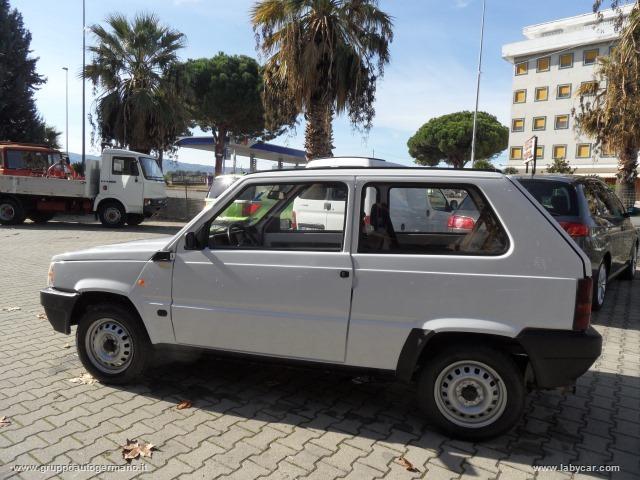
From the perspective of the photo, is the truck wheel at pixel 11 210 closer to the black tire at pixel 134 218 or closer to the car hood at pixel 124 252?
the black tire at pixel 134 218

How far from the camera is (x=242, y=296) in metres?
3.48

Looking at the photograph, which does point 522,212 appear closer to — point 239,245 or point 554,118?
point 239,245

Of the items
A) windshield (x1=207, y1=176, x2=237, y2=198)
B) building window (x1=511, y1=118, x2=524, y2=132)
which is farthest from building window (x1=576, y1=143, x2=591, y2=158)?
windshield (x1=207, y1=176, x2=237, y2=198)

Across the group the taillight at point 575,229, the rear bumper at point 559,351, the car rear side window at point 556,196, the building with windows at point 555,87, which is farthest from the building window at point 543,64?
the rear bumper at point 559,351

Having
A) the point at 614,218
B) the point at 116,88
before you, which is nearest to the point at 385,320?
the point at 614,218

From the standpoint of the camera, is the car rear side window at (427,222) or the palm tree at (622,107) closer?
the car rear side window at (427,222)

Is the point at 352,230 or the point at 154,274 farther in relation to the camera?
the point at 154,274

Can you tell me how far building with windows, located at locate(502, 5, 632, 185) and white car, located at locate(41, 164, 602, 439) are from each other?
53690mm

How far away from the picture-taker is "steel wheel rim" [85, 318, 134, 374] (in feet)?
12.9

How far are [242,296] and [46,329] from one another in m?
3.18

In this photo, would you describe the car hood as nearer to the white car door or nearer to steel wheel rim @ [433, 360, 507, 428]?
the white car door

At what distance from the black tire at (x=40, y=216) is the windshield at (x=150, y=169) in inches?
153

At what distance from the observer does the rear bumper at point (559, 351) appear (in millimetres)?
2973

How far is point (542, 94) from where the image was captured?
55.7 meters
